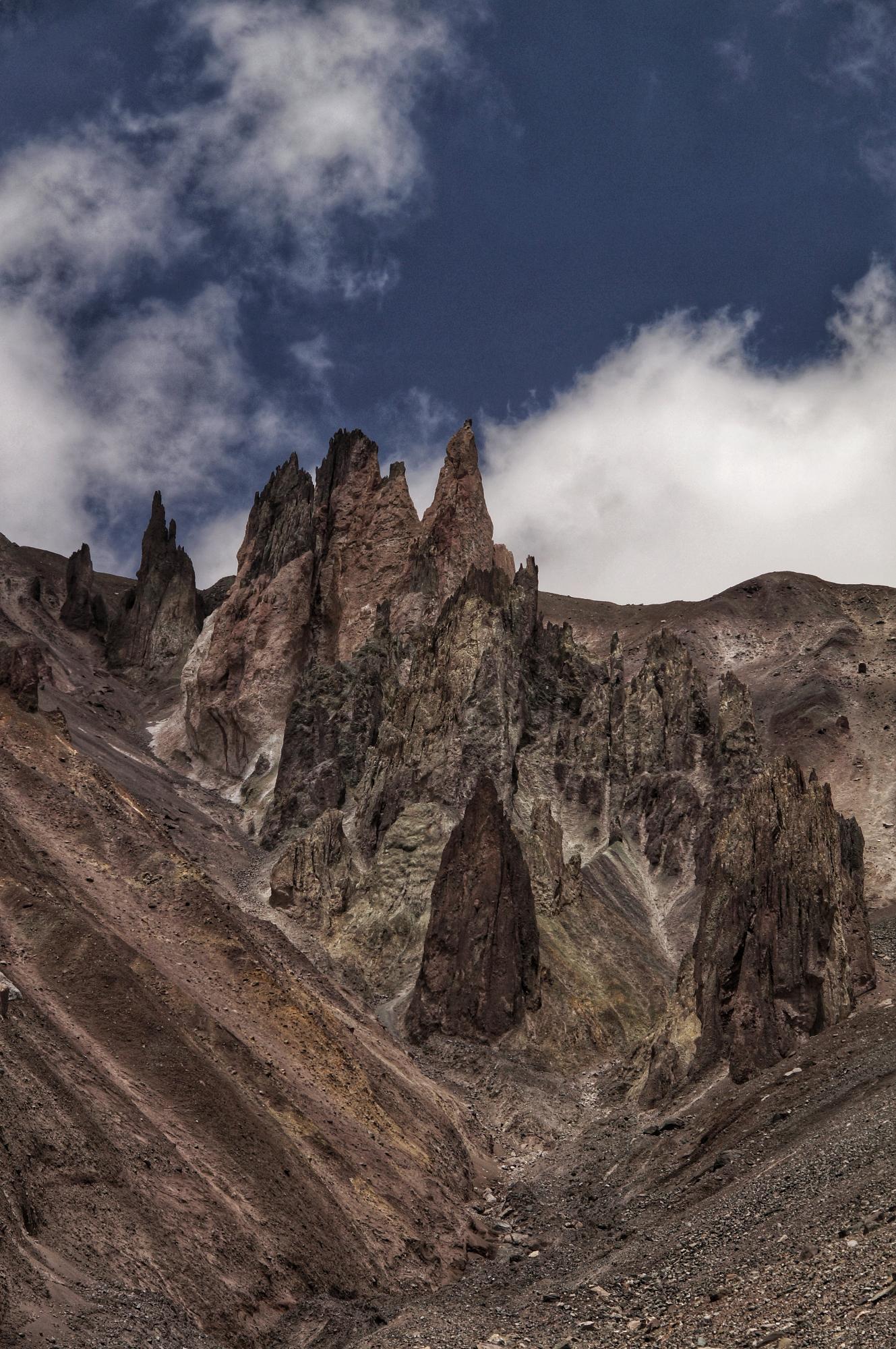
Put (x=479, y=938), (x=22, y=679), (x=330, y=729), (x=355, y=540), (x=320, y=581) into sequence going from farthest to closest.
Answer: (x=355, y=540) → (x=320, y=581) → (x=330, y=729) → (x=479, y=938) → (x=22, y=679)

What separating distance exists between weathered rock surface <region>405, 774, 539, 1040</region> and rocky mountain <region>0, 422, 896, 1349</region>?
0.59 ft

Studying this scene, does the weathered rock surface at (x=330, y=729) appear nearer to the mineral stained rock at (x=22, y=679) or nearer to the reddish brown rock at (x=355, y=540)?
the reddish brown rock at (x=355, y=540)

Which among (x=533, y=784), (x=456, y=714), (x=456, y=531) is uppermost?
(x=456, y=531)

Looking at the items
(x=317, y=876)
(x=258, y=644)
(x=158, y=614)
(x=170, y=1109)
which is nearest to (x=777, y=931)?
(x=170, y=1109)

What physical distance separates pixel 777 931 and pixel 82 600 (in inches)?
4589

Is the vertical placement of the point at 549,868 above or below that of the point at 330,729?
below

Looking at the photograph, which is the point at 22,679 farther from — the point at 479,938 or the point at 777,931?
the point at 777,931

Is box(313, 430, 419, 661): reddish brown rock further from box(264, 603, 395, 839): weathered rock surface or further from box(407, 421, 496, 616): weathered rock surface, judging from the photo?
box(264, 603, 395, 839): weathered rock surface

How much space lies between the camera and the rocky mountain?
28.6 metres

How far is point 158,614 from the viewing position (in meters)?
152

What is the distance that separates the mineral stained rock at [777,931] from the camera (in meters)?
51.1

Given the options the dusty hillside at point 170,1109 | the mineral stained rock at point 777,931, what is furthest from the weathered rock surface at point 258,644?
the dusty hillside at point 170,1109

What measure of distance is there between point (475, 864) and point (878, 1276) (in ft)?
171

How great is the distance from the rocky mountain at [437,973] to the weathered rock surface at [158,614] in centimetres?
1605
